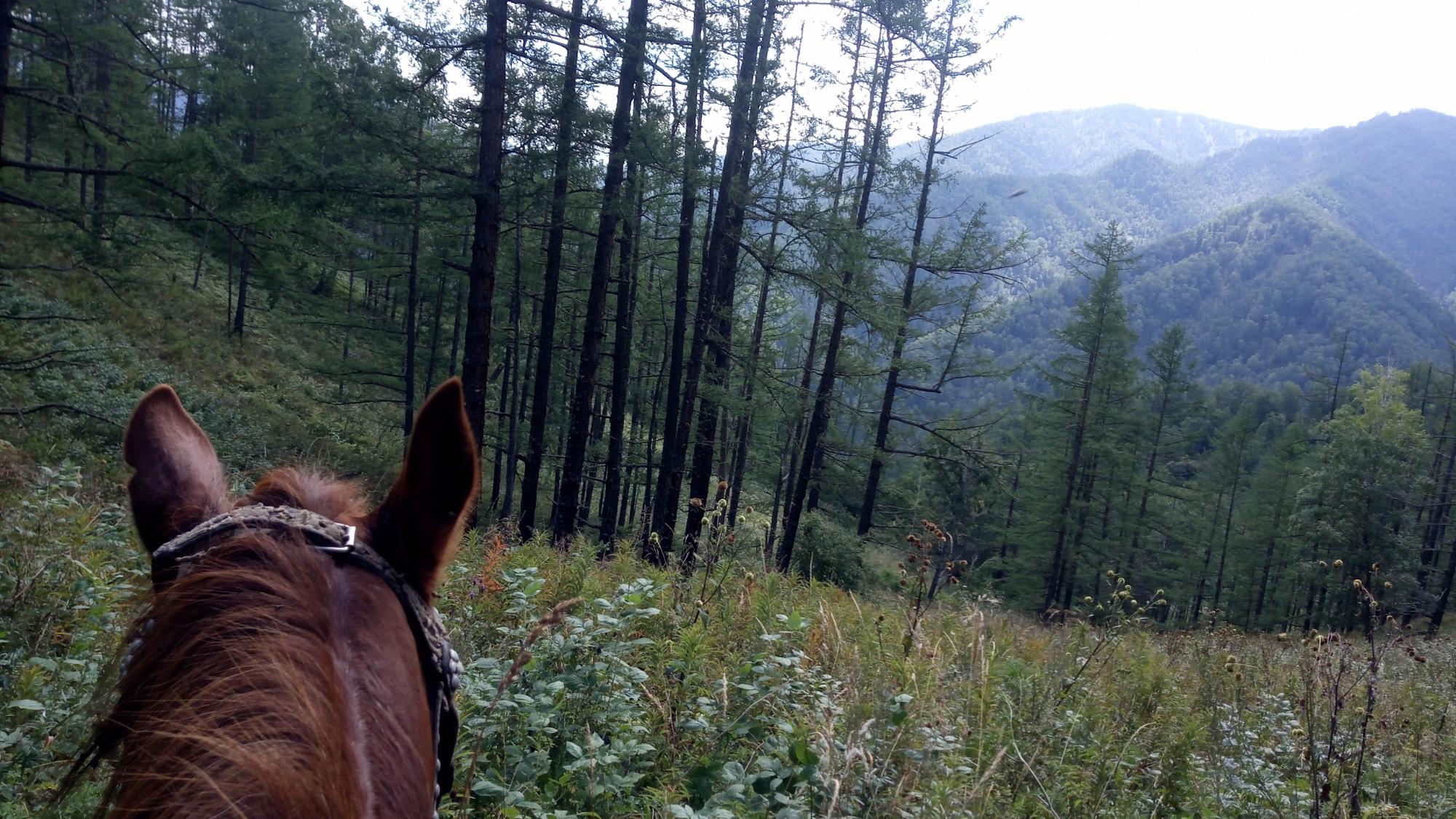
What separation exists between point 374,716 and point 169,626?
12.4 inches

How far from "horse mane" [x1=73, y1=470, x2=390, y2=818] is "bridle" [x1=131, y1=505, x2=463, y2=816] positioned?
0.03 m

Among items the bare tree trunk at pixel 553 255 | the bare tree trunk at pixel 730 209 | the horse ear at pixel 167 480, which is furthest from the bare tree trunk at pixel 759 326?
the horse ear at pixel 167 480

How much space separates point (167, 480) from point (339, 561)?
50 centimetres

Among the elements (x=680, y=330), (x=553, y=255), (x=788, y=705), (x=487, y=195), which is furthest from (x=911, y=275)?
(x=788, y=705)

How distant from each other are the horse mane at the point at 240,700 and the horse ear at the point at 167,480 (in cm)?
29

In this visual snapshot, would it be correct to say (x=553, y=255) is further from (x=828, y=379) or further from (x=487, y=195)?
(x=828, y=379)

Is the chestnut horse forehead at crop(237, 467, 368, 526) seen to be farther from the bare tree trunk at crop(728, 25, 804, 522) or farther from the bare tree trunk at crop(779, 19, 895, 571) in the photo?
the bare tree trunk at crop(779, 19, 895, 571)

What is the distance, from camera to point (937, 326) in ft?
54.6

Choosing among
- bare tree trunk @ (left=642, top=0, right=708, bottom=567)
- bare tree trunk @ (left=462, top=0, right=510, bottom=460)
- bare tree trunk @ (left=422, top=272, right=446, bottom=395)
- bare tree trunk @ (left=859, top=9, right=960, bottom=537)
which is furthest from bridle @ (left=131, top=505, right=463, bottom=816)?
bare tree trunk @ (left=422, top=272, right=446, bottom=395)

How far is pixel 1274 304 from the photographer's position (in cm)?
12325

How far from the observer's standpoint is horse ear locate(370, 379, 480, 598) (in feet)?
3.68

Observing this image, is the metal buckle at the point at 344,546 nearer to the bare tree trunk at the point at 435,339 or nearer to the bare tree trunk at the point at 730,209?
the bare tree trunk at the point at 730,209

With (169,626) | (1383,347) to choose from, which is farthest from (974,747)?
(1383,347)

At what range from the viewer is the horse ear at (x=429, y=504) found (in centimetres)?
112
